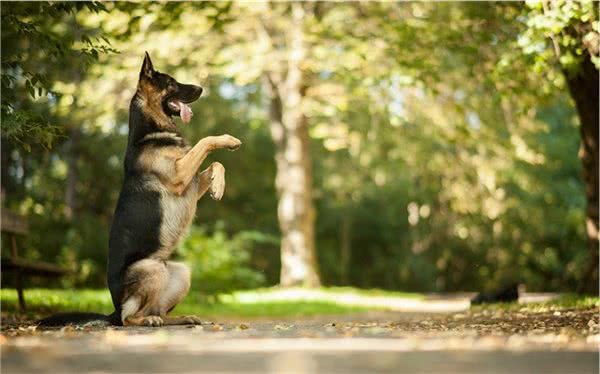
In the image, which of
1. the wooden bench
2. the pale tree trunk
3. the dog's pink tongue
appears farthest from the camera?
the pale tree trunk

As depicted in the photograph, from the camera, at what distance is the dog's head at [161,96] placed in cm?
827

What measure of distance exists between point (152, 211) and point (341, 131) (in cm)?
1347

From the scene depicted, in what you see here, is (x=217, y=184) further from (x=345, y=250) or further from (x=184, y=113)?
(x=345, y=250)

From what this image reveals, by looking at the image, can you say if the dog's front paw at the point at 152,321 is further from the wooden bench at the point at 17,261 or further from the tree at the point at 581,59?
the wooden bench at the point at 17,261

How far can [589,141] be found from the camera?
12.5 metres

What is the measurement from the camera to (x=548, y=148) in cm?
2894

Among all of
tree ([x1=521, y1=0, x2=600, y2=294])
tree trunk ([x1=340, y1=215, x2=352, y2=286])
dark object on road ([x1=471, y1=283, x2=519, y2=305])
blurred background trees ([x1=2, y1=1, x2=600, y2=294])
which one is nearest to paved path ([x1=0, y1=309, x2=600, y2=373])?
blurred background trees ([x1=2, y1=1, x2=600, y2=294])

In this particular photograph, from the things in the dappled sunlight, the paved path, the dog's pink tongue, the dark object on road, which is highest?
the dog's pink tongue

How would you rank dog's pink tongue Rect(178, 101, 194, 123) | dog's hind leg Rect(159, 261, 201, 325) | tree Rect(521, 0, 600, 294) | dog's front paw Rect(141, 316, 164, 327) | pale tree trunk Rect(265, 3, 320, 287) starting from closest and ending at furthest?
dog's front paw Rect(141, 316, 164, 327) → dog's hind leg Rect(159, 261, 201, 325) → dog's pink tongue Rect(178, 101, 194, 123) → tree Rect(521, 0, 600, 294) → pale tree trunk Rect(265, 3, 320, 287)

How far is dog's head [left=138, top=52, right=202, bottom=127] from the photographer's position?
8273 millimetres

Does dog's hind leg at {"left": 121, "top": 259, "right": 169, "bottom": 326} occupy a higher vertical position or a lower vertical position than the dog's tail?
higher

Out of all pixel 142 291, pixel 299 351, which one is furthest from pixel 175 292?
pixel 299 351

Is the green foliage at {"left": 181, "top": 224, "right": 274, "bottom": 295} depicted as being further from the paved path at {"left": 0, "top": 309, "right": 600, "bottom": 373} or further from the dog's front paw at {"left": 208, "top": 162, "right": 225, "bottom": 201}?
the paved path at {"left": 0, "top": 309, "right": 600, "bottom": 373}

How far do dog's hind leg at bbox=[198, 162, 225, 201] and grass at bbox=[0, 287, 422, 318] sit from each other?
4.30m
